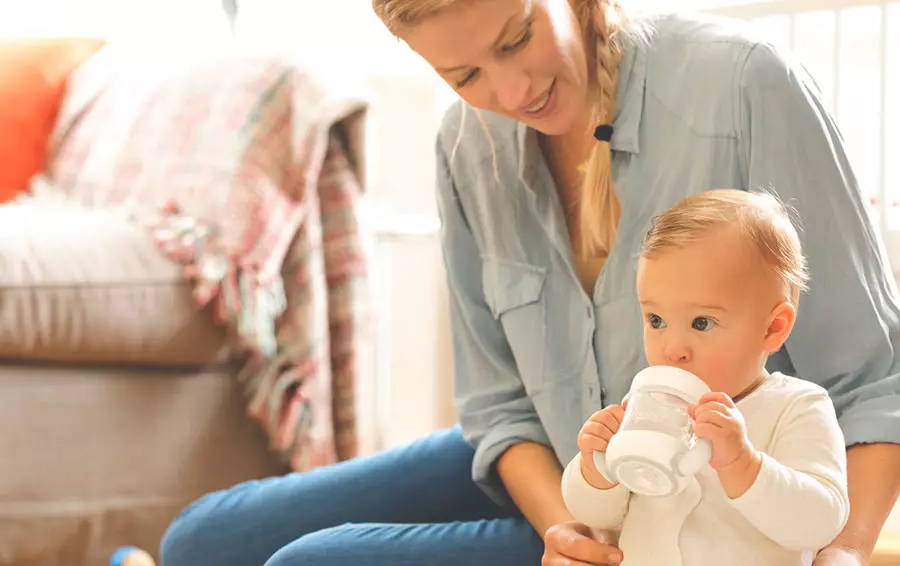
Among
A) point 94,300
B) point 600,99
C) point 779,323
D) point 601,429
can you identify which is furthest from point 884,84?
point 94,300

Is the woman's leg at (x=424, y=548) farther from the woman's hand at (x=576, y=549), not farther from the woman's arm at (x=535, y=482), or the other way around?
the woman's hand at (x=576, y=549)

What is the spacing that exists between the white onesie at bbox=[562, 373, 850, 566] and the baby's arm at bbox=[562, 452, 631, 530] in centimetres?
2

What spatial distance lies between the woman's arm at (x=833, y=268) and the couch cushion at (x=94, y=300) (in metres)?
1.07

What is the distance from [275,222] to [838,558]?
1.20 m

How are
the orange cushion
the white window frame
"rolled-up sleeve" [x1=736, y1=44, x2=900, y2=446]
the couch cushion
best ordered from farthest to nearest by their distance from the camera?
1. the orange cushion
2. the couch cushion
3. the white window frame
4. "rolled-up sleeve" [x1=736, y1=44, x2=900, y2=446]

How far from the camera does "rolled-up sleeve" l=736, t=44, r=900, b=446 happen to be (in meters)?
0.91

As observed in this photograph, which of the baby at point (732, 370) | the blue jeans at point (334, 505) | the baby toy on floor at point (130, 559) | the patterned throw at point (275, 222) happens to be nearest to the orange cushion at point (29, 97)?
the patterned throw at point (275, 222)

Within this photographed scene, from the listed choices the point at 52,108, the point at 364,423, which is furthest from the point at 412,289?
the point at 52,108

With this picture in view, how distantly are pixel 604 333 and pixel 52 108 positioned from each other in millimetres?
1718

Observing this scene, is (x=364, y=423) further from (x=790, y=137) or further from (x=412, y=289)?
(x=790, y=137)

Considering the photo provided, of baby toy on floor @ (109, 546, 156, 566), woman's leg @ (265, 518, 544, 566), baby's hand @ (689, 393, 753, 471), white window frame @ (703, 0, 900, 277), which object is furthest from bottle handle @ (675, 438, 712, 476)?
baby toy on floor @ (109, 546, 156, 566)

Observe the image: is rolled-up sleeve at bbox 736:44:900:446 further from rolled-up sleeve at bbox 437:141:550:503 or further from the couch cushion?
the couch cushion

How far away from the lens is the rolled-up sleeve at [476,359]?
116 centimetres

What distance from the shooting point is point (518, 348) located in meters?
1.15
